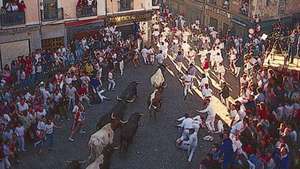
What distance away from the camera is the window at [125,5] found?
37.9m

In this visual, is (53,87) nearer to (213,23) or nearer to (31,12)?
(31,12)

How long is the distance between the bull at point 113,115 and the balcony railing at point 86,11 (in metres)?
12.3

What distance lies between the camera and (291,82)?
2566 cm

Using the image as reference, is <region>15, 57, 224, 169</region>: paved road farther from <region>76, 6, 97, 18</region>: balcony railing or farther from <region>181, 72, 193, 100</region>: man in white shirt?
<region>76, 6, 97, 18</region>: balcony railing

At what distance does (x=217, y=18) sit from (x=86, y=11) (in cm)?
1214

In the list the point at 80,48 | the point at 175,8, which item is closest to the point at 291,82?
the point at 80,48

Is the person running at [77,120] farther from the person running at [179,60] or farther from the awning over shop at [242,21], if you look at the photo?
the awning over shop at [242,21]

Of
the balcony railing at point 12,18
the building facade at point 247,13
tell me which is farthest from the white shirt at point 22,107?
the building facade at point 247,13

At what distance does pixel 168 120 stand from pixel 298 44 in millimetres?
12772

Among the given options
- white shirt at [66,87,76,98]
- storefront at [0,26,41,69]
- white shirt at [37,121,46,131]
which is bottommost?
white shirt at [37,121,46,131]

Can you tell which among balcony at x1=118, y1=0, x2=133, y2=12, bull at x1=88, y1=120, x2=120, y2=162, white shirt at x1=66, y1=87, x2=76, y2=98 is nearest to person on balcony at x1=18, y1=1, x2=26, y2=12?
balcony at x1=118, y1=0, x2=133, y2=12

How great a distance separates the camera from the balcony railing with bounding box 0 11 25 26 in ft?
104

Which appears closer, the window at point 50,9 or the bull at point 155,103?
the bull at point 155,103

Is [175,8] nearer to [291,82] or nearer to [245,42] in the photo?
[245,42]
